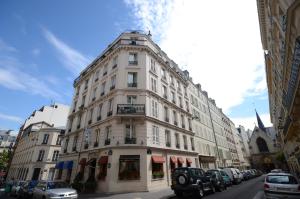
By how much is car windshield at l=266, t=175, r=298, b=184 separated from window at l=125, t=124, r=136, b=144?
11.8m

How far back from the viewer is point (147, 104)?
20375 millimetres

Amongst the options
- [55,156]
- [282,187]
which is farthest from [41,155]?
[282,187]

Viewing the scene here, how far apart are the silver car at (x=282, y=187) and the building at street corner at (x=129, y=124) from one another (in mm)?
A: 10308

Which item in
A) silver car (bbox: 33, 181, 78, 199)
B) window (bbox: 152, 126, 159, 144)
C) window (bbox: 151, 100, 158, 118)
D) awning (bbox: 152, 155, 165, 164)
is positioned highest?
window (bbox: 151, 100, 158, 118)

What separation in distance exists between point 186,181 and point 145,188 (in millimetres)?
6110

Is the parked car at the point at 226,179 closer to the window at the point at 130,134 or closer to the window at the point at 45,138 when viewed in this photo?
the window at the point at 130,134

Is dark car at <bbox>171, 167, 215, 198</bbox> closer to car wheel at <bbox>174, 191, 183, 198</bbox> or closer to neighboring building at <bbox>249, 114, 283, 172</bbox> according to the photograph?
car wheel at <bbox>174, 191, 183, 198</bbox>

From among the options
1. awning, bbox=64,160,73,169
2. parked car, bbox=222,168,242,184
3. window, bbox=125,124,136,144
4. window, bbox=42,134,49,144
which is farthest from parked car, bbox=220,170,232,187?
window, bbox=42,134,49,144

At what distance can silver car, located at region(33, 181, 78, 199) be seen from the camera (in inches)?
430

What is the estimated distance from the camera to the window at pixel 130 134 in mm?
18447

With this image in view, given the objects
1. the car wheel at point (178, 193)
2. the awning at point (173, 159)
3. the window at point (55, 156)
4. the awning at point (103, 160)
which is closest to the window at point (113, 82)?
the awning at point (103, 160)

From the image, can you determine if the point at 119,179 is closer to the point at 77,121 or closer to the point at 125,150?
the point at 125,150

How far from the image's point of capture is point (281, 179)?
10039 mm

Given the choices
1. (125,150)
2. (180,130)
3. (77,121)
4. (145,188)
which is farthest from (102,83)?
(145,188)
